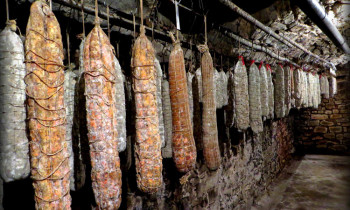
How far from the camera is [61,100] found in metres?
1.26

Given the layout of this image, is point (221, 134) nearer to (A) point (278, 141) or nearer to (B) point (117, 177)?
(B) point (117, 177)

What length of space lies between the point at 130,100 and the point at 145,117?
510mm

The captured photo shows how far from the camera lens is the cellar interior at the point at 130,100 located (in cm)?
117

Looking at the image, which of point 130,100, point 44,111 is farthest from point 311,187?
point 44,111

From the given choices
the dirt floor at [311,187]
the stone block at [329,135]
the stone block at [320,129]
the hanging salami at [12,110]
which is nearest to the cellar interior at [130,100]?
the hanging salami at [12,110]

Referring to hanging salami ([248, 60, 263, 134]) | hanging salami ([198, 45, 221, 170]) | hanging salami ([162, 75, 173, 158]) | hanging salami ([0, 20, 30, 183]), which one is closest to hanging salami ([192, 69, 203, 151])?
hanging salami ([198, 45, 221, 170])

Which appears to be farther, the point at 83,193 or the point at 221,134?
the point at 221,134

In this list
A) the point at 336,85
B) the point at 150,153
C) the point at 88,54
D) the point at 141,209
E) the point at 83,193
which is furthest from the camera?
the point at 336,85

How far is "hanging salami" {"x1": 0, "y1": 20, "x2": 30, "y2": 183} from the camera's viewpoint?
112 cm

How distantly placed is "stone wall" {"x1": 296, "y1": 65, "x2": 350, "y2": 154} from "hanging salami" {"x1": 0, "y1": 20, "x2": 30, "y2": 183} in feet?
38.1

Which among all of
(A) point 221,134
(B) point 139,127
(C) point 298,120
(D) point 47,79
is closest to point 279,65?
(A) point 221,134

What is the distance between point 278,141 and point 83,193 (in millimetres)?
7271

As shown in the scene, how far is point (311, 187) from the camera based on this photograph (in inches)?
258

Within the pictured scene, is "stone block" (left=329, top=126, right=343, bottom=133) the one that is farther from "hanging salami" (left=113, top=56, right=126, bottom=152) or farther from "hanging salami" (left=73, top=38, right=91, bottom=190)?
"hanging salami" (left=73, top=38, right=91, bottom=190)
